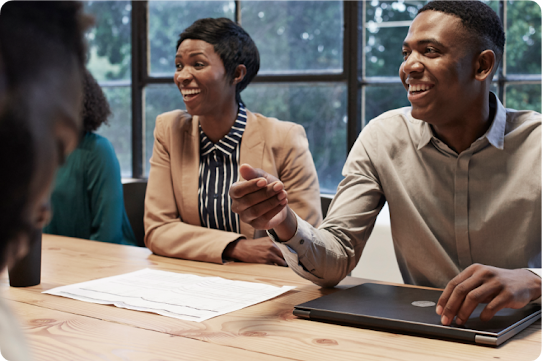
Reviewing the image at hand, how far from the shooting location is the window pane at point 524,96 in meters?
2.79

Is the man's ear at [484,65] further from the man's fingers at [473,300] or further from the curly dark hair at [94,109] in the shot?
the curly dark hair at [94,109]

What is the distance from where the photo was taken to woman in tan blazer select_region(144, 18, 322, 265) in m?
1.93

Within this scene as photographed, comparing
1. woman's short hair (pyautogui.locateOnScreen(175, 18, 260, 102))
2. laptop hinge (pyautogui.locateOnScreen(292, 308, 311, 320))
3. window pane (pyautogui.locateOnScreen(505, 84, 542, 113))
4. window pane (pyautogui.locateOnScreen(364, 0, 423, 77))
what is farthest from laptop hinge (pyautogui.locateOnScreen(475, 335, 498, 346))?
window pane (pyautogui.locateOnScreen(364, 0, 423, 77))

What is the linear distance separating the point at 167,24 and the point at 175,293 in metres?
2.93

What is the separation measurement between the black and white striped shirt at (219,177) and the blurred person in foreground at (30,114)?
1.69 m

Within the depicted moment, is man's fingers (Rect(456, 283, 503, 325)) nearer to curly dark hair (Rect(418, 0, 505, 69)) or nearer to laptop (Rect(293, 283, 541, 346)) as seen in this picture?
laptop (Rect(293, 283, 541, 346))

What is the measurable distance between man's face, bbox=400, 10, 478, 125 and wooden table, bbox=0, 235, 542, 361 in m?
0.56

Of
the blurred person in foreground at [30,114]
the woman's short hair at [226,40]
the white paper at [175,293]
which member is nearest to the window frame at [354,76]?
the woman's short hair at [226,40]

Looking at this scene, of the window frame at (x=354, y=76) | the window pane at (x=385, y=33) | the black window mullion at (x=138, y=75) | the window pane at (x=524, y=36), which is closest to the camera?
the window pane at (x=524, y=36)

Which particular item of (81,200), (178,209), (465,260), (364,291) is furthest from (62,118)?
(81,200)

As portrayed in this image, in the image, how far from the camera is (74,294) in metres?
1.18

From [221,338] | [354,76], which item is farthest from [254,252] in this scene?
[354,76]

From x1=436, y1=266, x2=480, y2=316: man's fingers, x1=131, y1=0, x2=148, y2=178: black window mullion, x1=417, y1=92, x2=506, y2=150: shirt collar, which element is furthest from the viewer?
x1=131, y1=0, x2=148, y2=178: black window mullion

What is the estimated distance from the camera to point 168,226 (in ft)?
5.91
